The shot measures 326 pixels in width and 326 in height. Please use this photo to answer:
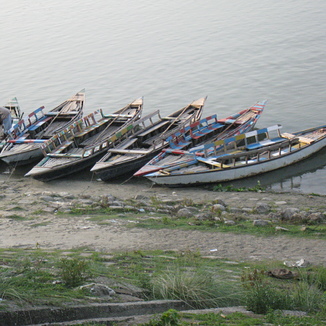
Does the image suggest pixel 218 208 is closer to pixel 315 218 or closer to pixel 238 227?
pixel 238 227

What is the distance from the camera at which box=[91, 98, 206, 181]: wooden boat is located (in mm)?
18797

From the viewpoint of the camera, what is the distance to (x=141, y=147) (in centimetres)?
2138

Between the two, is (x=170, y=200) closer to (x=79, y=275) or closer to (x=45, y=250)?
(x=45, y=250)

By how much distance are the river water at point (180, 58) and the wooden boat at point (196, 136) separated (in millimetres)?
2667

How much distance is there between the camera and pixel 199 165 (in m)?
19.0

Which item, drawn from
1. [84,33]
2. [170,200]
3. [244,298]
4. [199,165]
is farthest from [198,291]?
[84,33]

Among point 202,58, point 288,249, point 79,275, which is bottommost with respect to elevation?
point 288,249

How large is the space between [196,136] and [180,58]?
1596 cm

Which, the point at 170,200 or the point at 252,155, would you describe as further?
the point at 252,155

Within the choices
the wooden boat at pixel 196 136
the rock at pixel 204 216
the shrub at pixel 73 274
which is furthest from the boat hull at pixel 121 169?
the shrub at pixel 73 274

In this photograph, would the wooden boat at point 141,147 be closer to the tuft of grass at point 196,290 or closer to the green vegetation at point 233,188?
the green vegetation at point 233,188

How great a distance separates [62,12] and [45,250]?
45585 millimetres

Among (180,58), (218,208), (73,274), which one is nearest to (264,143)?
(218,208)

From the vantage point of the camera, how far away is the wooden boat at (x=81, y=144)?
1902 cm
